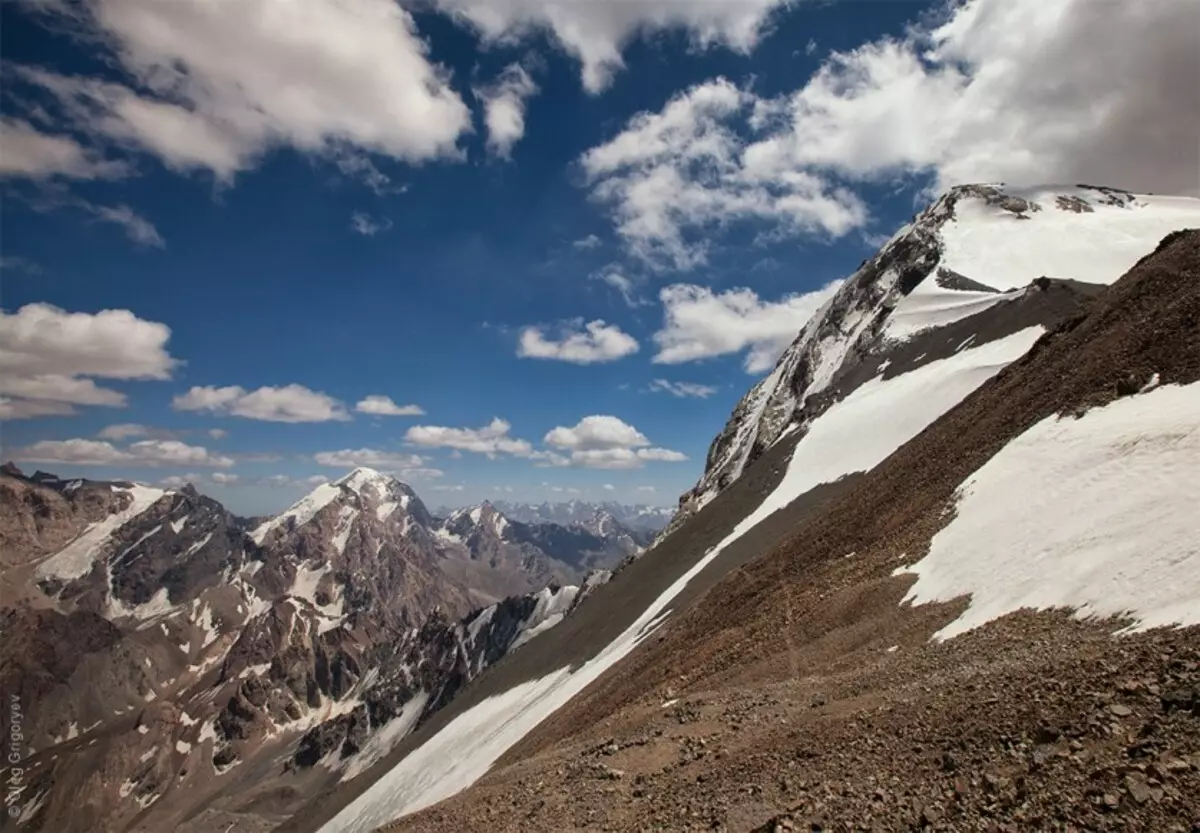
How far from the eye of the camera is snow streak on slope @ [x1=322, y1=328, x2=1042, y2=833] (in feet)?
167

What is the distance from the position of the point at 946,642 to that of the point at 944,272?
306 feet

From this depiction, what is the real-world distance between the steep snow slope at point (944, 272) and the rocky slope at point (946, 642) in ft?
104

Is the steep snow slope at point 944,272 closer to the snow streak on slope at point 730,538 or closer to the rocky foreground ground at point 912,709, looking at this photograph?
the snow streak on slope at point 730,538

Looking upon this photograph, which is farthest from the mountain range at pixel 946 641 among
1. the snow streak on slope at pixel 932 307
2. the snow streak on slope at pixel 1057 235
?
the snow streak on slope at pixel 1057 235

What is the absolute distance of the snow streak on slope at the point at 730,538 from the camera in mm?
50750

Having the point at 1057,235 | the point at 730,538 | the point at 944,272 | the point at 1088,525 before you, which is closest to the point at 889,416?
the point at 730,538

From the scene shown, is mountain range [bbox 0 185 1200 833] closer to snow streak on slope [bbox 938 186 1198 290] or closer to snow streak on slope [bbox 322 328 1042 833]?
snow streak on slope [bbox 322 328 1042 833]

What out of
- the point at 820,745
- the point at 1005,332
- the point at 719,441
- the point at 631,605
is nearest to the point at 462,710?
the point at 631,605

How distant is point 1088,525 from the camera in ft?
62.7

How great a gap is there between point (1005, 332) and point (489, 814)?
62.9 m

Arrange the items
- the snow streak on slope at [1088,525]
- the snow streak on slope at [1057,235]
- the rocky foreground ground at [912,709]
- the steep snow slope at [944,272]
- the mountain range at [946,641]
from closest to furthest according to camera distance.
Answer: the rocky foreground ground at [912,709] → the mountain range at [946,641] → the snow streak on slope at [1088,525] → the steep snow slope at [944,272] → the snow streak on slope at [1057,235]

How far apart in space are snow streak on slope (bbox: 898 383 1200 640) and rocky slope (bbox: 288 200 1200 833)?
0.09 metres

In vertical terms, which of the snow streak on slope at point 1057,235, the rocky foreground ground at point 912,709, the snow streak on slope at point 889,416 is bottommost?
the rocky foreground ground at point 912,709

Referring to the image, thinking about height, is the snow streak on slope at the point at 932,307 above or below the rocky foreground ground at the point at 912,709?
above
